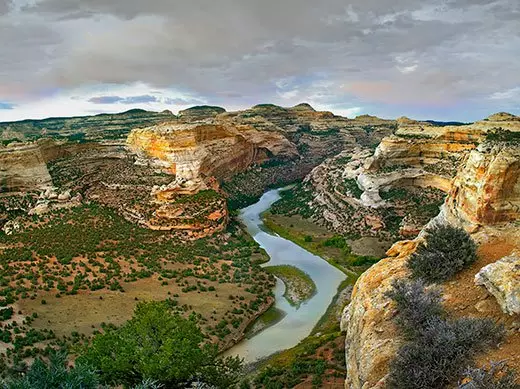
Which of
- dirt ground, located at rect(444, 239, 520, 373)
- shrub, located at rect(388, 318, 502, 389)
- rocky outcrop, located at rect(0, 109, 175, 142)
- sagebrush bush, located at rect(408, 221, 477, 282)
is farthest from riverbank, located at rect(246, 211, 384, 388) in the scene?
rocky outcrop, located at rect(0, 109, 175, 142)

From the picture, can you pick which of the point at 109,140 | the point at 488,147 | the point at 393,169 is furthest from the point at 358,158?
the point at 488,147

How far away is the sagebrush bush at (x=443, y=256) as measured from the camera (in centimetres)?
1474

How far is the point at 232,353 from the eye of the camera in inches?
964

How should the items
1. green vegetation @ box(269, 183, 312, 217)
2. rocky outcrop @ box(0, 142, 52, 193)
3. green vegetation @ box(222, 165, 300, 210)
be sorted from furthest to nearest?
green vegetation @ box(222, 165, 300, 210), green vegetation @ box(269, 183, 312, 217), rocky outcrop @ box(0, 142, 52, 193)

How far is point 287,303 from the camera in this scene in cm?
3059

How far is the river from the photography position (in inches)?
985

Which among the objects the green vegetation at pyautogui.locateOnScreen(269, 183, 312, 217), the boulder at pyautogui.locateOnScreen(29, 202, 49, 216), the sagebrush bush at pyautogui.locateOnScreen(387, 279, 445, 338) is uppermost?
the boulder at pyautogui.locateOnScreen(29, 202, 49, 216)

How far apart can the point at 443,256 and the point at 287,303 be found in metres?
17.0

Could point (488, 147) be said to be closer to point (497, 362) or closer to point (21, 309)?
point (497, 362)

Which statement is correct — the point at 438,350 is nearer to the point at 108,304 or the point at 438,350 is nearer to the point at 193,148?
the point at 108,304

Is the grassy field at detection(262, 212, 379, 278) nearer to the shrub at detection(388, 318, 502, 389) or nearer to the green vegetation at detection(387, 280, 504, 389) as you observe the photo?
the green vegetation at detection(387, 280, 504, 389)

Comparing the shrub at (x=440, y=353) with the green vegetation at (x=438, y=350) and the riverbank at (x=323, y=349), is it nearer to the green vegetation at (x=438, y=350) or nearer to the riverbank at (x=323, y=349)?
the green vegetation at (x=438, y=350)

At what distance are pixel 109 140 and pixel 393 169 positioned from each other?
3383 cm

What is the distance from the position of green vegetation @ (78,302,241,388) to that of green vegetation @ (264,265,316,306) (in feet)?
51.2
